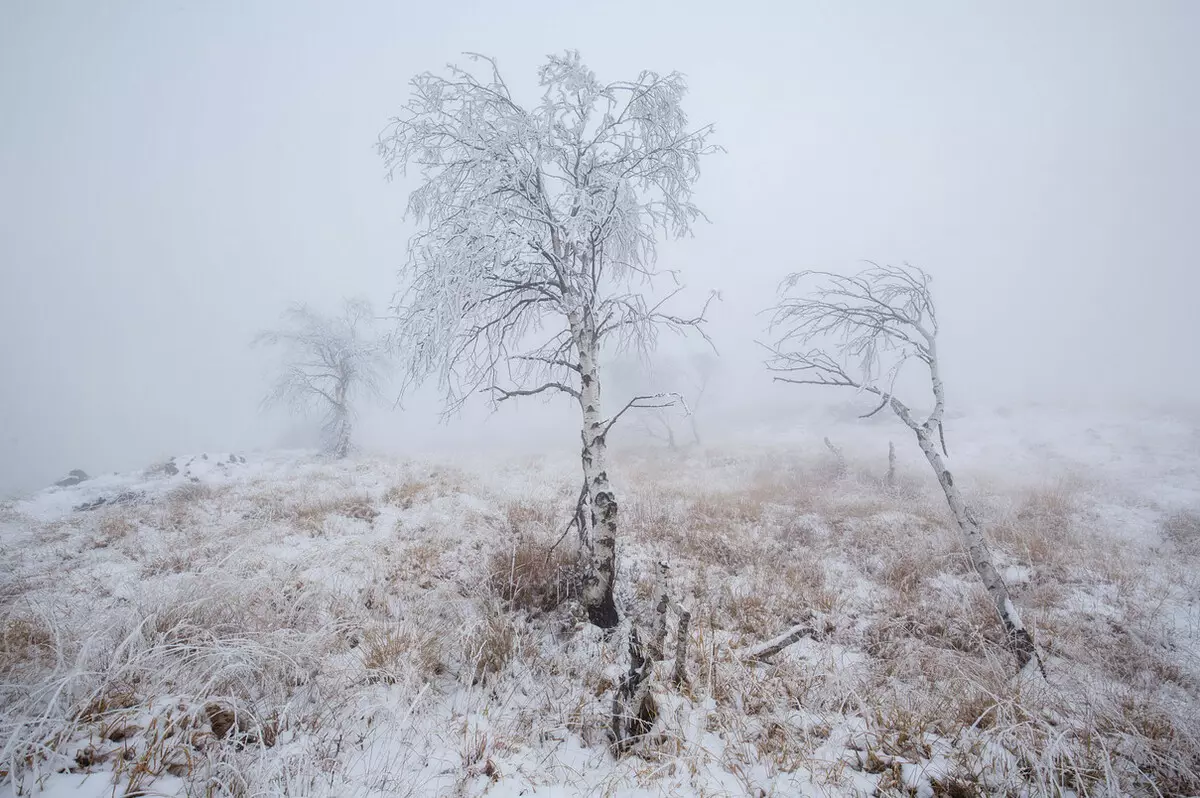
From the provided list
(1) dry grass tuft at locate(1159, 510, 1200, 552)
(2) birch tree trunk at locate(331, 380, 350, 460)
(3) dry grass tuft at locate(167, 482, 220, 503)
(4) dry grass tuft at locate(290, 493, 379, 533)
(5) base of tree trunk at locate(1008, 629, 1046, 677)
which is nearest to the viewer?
(5) base of tree trunk at locate(1008, 629, 1046, 677)

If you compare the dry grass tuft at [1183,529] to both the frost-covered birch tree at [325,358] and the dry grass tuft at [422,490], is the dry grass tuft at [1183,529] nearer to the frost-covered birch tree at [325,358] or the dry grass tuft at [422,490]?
the dry grass tuft at [422,490]

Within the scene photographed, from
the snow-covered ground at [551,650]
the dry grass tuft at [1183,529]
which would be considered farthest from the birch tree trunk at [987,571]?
the dry grass tuft at [1183,529]

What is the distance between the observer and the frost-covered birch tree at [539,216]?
498 centimetres

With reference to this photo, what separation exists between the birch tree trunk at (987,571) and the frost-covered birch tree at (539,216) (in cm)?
370

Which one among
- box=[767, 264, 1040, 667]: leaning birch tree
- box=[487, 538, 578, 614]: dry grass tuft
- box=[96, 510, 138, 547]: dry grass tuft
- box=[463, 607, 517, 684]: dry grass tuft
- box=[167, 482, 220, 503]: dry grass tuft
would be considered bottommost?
box=[167, 482, 220, 503]: dry grass tuft

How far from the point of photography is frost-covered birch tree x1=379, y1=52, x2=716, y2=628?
4.98 m

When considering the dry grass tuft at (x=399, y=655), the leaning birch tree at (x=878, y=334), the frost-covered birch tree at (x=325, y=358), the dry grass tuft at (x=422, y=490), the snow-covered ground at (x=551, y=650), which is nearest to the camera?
the snow-covered ground at (x=551, y=650)

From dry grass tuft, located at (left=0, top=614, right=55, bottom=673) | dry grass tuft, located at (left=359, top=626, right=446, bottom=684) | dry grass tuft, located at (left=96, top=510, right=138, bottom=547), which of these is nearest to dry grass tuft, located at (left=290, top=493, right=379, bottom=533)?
dry grass tuft, located at (left=96, top=510, right=138, bottom=547)

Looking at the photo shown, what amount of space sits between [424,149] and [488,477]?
12161mm

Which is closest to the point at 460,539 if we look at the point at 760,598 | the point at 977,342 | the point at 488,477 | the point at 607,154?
the point at 760,598

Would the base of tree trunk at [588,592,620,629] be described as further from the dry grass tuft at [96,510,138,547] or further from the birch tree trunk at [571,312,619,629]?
the dry grass tuft at [96,510,138,547]

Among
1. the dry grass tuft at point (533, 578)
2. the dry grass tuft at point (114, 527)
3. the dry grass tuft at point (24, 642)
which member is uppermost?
the dry grass tuft at point (24, 642)

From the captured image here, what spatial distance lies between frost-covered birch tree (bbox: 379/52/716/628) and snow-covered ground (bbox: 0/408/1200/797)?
1690 millimetres

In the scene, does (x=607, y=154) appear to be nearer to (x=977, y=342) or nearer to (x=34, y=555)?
(x=34, y=555)
